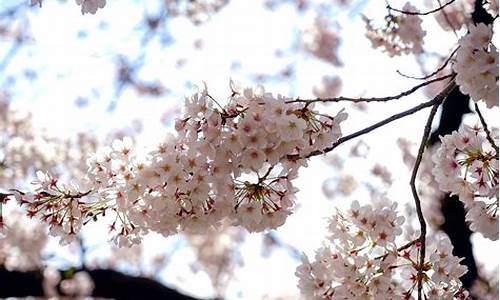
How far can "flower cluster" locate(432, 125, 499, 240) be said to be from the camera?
1850 mm

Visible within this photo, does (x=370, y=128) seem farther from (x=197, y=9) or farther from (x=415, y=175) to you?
(x=197, y=9)

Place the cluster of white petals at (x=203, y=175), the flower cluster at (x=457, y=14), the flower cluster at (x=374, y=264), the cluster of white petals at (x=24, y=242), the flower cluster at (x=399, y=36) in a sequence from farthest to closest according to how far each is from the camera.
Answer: the cluster of white petals at (x=24, y=242)
the flower cluster at (x=457, y=14)
the flower cluster at (x=399, y=36)
the flower cluster at (x=374, y=264)
the cluster of white petals at (x=203, y=175)

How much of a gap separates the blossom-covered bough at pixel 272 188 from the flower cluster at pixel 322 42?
5504mm

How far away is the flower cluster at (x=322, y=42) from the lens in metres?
7.54

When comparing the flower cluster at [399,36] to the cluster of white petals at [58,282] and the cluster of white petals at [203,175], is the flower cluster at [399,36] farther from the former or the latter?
the cluster of white petals at [58,282]

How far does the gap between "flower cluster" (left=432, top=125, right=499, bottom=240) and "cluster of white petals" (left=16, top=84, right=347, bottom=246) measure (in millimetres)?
320

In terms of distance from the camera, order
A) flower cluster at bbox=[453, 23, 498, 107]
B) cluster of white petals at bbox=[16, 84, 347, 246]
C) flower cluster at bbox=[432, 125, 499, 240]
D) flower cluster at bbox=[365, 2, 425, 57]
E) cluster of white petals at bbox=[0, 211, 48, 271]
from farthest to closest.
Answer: cluster of white petals at bbox=[0, 211, 48, 271]
flower cluster at bbox=[365, 2, 425, 57]
flower cluster at bbox=[432, 125, 499, 240]
cluster of white petals at bbox=[16, 84, 347, 246]
flower cluster at bbox=[453, 23, 498, 107]

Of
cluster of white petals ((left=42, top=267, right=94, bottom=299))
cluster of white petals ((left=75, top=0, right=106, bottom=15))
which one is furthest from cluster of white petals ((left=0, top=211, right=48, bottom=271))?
cluster of white petals ((left=75, top=0, right=106, bottom=15))

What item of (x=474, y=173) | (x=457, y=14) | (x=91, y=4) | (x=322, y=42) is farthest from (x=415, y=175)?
(x=322, y=42)

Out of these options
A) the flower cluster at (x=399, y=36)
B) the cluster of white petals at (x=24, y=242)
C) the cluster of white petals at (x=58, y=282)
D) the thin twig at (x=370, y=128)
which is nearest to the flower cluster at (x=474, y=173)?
the thin twig at (x=370, y=128)

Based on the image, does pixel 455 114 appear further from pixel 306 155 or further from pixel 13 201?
pixel 13 201

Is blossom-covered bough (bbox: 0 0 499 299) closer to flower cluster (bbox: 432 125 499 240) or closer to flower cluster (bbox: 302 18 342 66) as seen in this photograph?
flower cluster (bbox: 432 125 499 240)

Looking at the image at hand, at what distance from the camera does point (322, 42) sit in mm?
7543

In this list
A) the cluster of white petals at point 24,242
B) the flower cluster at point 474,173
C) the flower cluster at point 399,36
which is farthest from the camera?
the cluster of white petals at point 24,242
